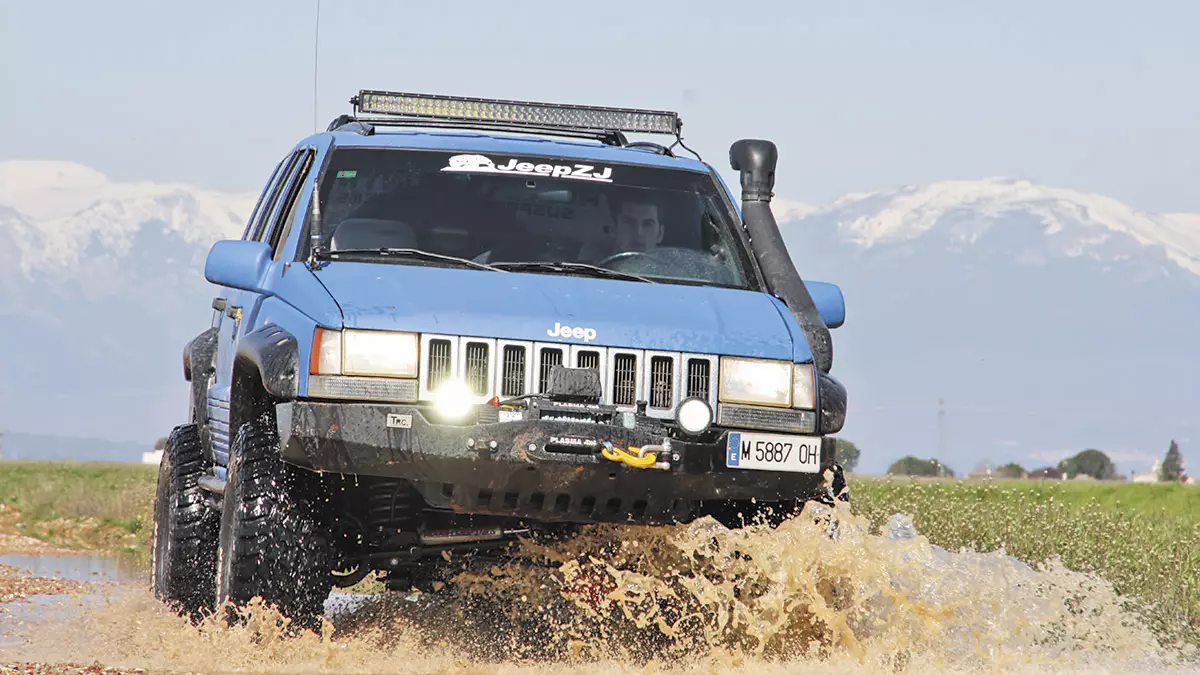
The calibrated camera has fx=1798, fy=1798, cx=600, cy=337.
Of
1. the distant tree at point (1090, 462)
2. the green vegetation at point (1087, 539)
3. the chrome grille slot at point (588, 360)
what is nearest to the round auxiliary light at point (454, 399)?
the chrome grille slot at point (588, 360)

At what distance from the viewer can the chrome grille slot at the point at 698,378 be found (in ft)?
21.1

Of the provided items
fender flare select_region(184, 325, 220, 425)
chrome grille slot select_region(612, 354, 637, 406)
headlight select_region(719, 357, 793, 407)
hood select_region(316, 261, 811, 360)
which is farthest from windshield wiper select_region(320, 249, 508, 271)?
fender flare select_region(184, 325, 220, 425)

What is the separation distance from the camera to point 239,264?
23.1 feet

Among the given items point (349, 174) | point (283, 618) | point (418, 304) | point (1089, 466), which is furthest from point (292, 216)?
point (1089, 466)

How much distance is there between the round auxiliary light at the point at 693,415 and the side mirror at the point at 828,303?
143 cm

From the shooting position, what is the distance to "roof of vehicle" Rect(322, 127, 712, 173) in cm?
766

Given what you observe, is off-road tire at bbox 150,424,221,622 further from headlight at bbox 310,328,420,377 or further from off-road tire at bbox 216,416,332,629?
headlight at bbox 310,328,420,377

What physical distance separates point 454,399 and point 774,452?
1.18 meters

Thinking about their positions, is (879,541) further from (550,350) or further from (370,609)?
(370,609)

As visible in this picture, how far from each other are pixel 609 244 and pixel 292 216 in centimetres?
135

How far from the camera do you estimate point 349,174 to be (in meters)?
7.45

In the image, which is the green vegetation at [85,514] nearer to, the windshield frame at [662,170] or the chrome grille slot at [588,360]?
the windshield frame at [662,170]

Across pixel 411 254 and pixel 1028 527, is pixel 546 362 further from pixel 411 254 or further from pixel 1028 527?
pixel 1028 527

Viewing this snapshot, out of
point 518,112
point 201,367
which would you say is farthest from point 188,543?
point 518,112
